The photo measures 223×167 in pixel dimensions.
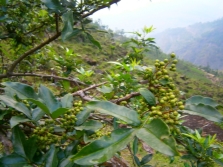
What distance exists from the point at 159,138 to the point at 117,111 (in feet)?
0.47

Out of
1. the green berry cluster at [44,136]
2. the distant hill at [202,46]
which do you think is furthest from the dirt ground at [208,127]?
the distant hill at [202,46]

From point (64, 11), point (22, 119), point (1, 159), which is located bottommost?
point (1, 159)

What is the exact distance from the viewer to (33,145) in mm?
813

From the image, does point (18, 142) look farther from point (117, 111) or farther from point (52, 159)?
point (117, 111)

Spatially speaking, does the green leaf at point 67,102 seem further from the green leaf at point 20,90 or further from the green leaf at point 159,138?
the green leaf at point 159,138

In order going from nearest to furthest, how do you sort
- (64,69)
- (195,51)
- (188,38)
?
(64,69) < (195,51) < (188,38)

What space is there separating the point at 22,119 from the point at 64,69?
112 cm

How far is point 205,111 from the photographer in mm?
755

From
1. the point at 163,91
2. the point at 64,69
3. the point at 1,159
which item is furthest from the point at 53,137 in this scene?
the point at 64,69

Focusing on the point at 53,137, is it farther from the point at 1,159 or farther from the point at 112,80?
the point at 112,80

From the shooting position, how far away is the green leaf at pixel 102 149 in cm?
53

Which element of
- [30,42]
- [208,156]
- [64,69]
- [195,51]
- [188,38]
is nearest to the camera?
[208,156]

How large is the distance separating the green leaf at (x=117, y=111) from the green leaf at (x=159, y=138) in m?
0.05

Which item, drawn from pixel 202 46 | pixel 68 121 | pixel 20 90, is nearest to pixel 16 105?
pixel 20 90
